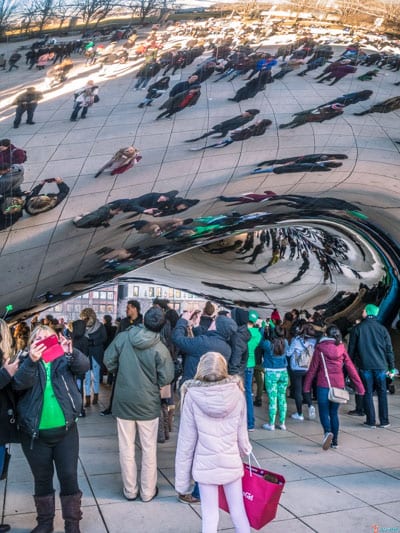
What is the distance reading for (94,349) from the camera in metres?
7.66

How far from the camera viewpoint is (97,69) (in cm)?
611

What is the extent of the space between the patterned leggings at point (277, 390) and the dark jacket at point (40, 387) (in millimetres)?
3261

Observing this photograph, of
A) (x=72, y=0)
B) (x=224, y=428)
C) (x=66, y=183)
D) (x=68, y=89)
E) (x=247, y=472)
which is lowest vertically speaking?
(x=247, y=472)

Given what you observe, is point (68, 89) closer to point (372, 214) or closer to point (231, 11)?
point (231, 11)

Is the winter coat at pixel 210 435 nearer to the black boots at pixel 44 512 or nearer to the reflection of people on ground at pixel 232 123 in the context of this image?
the black boots at pixel 44 512

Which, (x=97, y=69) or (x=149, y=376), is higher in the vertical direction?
(x=97, y=69)

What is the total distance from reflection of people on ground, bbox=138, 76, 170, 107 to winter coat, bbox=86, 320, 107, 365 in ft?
10.1

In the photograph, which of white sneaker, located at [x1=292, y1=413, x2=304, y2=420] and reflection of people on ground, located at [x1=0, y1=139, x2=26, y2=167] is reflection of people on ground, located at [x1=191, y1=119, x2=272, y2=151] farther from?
white sneaker, located at [x1=292, y1=413, x2=304, y2=420]

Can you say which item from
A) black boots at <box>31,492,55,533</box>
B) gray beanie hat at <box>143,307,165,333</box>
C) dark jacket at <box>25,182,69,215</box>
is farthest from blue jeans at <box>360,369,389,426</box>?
black boots at <box>31,492,55,533</box>

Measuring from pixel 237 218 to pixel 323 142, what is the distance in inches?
65.2

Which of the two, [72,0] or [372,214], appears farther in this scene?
[372,214]

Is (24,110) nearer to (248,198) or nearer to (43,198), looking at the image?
(43,198)

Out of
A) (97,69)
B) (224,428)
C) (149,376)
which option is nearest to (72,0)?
(97,69)

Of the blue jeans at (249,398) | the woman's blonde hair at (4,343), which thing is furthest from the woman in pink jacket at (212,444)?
the blue jeans at (249,398)
